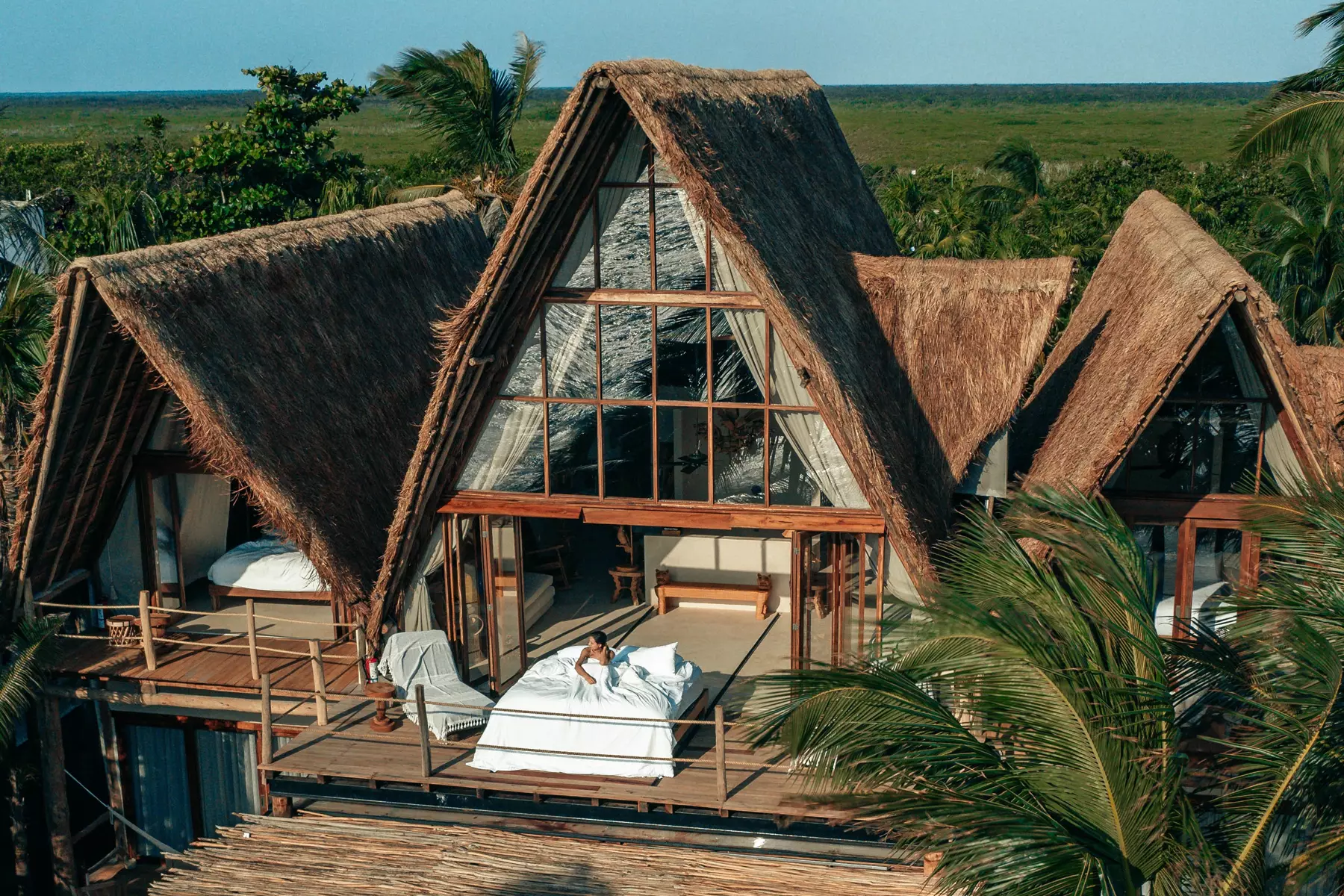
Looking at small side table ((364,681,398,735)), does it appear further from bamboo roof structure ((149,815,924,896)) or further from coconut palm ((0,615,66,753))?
coconut palm ((0,615,66,753))

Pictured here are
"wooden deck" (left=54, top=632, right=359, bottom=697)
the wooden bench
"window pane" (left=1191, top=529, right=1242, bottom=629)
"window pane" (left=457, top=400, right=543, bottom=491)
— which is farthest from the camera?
the wooden bench

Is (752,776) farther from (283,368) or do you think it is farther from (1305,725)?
(283,368)

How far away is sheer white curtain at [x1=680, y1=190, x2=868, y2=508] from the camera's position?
1238 centimetres

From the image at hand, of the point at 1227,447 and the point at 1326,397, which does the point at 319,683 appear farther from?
the point at 1326,397

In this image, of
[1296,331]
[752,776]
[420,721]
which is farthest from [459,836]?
[1296,331]

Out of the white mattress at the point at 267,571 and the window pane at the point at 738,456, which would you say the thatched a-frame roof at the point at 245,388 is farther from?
the window pane at the point at 738,456

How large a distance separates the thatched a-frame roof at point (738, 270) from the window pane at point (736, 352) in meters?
0.56

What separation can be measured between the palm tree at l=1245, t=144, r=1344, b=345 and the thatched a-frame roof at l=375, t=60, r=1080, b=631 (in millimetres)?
8989

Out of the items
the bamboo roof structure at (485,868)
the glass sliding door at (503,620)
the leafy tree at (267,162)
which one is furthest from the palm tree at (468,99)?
the bamboo roof structure at (485,868)

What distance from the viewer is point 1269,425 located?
12281mm

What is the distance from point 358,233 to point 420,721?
7966 millimetres

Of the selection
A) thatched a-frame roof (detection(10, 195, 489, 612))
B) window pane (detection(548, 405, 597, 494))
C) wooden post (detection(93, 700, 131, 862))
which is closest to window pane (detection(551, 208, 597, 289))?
window pane (detection(548, 405, 597, 494))

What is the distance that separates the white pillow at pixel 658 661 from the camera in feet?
40.9

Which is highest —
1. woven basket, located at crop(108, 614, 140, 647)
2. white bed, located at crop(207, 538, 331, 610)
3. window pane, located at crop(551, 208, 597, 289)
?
window pane, located at crop(551, 208, 597, 289)
